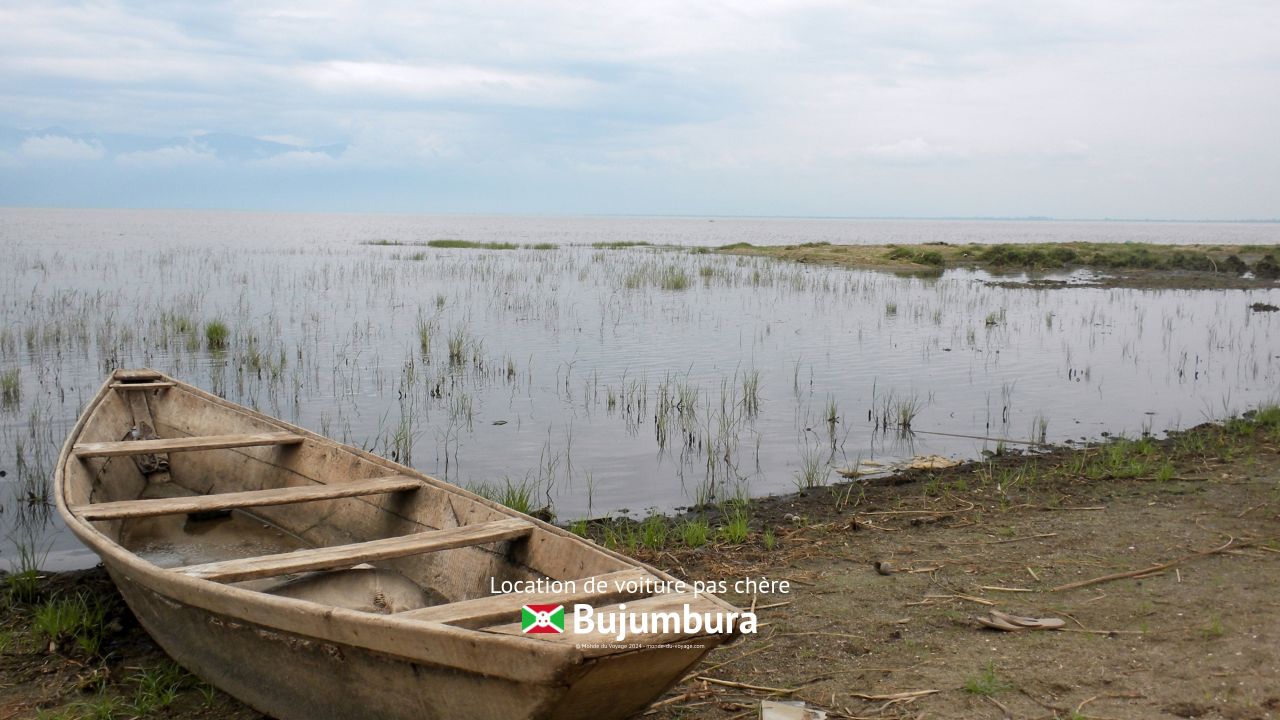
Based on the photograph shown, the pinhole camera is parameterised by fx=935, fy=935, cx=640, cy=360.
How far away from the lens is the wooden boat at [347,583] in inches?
125

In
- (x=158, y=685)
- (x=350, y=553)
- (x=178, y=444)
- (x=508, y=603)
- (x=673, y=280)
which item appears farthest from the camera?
(x=673, y=280)

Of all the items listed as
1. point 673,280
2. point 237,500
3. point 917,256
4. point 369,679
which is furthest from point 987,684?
point 917,256

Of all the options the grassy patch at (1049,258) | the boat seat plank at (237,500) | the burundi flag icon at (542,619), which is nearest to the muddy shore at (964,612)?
the boat seat plank at (237,500)

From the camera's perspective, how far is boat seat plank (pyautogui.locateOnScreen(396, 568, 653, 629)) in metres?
3.35

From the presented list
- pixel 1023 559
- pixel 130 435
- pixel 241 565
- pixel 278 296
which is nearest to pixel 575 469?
pixel 130 435

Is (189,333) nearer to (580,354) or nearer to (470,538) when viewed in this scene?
(580,354)

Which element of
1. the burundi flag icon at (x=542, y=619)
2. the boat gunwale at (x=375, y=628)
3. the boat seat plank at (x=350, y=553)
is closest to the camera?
the boat gunwale at (x=375, y=628)

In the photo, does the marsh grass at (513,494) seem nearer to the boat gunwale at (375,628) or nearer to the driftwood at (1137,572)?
the boat gunwale at (375,628)

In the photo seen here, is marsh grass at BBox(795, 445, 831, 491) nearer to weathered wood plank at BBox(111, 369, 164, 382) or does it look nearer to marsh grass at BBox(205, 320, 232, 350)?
weathered wood plank at BBox(111, 369, 164, 382)

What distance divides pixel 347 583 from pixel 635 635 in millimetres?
2349

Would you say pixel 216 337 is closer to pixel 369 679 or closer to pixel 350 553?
pixel 350 553

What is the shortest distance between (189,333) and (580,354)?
6.47 m

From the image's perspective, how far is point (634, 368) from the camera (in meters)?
13.8

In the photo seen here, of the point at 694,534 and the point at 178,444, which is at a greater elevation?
the point at 178,444
